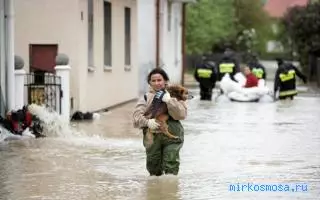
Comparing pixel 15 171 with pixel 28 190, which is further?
pixel 15 171

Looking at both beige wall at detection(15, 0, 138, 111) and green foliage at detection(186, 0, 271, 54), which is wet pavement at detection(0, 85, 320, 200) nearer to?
beige wall at detection(15, 0, 138, 111)

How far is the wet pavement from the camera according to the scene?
9.57m

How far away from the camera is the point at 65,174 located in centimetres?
1091

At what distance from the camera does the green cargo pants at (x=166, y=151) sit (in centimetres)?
982

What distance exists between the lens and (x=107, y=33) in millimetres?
23250

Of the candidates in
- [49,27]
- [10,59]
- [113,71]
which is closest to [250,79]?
[113,71]

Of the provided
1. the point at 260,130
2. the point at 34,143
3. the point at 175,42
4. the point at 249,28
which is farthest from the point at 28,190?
the point at 249,28

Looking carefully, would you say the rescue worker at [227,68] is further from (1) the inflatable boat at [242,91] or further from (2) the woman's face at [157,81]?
(2) the woman's face at [157,81]

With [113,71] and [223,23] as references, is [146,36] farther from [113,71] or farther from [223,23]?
[223,23]

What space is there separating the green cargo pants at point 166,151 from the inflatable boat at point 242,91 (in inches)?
663

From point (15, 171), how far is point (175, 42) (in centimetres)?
2753

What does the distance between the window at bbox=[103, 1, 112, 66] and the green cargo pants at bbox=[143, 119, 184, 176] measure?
13199 mm

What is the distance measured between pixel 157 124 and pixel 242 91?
681 inches

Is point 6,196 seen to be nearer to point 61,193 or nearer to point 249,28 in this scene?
point 61,193
